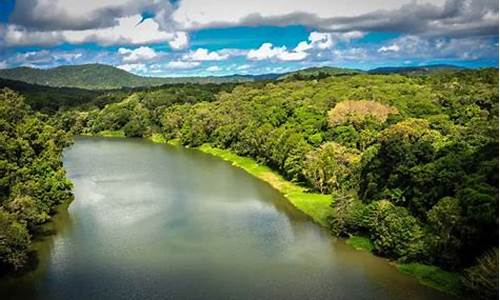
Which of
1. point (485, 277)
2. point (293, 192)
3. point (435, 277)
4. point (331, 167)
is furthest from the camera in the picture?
point (293, 192)

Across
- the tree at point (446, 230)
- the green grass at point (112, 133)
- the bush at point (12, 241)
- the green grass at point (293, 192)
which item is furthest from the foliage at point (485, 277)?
the green grass at point (112, 133)

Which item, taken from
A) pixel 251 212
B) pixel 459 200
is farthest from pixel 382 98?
pixel 459 200

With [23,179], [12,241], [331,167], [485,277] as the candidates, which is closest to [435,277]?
[485,277]

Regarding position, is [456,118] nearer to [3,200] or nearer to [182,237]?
[182,237]

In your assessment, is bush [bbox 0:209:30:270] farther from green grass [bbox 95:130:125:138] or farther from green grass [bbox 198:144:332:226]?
green grass [bbox 95:130:125:138]

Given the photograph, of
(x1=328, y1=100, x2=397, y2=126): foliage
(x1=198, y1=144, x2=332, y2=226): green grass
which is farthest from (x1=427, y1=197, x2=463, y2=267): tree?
(x1=328, y1=100, x2=397, y2=126): foliage

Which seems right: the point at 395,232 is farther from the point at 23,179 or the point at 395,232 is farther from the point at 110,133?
the point at 110,133
